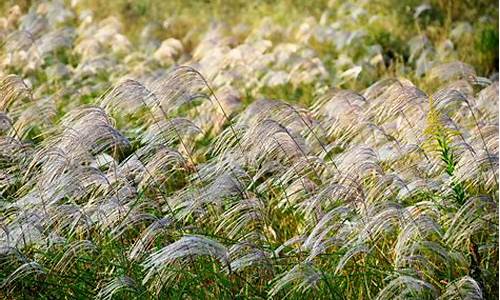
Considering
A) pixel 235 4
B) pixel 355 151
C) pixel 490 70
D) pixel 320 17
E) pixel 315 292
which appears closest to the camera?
pixel 315 292

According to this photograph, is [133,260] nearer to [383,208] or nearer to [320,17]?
[383,208]

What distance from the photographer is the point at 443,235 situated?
11.2ft

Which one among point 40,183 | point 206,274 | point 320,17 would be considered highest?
point 40,183

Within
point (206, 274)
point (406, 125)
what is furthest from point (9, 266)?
point (406, 125)

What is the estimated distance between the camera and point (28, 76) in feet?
22.7

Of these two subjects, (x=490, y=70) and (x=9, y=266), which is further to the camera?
(x=490, y=70)

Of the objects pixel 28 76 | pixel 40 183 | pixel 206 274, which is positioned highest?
pixel 40 183

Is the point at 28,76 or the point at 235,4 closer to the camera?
the point at 28,76

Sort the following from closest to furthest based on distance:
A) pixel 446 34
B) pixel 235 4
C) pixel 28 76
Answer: pixel 28 76
pixel 446 34
pixel 235 4

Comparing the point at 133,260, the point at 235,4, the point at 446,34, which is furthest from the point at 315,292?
the point at 235,4

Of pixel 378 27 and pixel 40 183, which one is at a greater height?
pixel 40 183

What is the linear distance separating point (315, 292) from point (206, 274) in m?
0.36

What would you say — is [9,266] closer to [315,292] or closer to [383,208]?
[315,292]

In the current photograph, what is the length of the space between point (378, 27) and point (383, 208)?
226 inches
